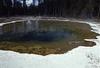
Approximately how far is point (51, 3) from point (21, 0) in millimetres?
10031

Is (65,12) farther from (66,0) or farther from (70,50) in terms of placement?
(70,50)

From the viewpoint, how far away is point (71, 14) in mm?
56531

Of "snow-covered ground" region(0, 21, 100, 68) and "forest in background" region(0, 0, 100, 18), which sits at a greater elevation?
"forest in background" region(0, 0, 100, 18)

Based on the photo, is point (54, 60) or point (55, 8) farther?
point (55, 8)

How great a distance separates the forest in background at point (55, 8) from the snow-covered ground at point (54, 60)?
3673cm

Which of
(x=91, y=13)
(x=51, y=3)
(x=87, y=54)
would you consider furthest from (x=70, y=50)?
(x=51, y=3)

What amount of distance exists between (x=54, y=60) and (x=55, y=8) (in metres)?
46.9

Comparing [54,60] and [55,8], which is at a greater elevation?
[55,8]

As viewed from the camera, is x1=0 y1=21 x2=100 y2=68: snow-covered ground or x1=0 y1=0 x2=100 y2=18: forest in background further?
x1=0 y1=0 x2=100 y2=18: forest in background

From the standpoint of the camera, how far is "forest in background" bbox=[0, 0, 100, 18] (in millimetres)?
52531

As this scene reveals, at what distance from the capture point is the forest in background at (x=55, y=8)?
52.5 metres

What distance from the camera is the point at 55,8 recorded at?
197 ft

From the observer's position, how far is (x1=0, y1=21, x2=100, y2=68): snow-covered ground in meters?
12.8

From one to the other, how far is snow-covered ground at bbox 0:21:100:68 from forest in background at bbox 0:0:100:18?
36732 millimetres
